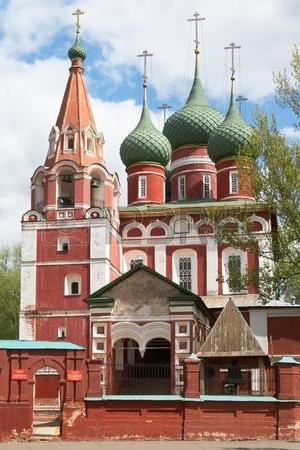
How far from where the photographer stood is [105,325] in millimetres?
23844

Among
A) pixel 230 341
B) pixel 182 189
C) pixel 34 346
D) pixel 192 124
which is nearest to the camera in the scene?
pixel 34 346

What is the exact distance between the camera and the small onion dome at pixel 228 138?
33.4 m

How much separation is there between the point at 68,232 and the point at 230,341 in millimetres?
11301

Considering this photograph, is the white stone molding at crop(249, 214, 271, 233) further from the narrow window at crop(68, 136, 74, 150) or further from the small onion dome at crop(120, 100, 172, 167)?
the narrow window at crop(68, 136, 74, 150)

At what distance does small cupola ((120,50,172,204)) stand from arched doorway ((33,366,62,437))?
38.5 ft

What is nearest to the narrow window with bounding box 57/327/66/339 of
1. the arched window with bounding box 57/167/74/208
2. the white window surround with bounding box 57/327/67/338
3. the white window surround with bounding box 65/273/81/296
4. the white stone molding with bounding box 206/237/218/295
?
the white window surround with bounding box 57/327/67/338

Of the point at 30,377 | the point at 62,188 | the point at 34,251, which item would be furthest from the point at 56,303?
the point at 30,377

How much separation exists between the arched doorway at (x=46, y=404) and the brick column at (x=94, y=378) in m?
0.77

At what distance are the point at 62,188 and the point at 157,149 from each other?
567cm

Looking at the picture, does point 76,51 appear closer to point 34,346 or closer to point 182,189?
point 182,189

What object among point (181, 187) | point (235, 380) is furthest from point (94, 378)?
point (181, 187)

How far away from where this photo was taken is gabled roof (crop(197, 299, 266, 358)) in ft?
65.0

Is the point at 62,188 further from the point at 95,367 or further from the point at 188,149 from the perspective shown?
the point at 95,367

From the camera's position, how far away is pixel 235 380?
18.7 m
